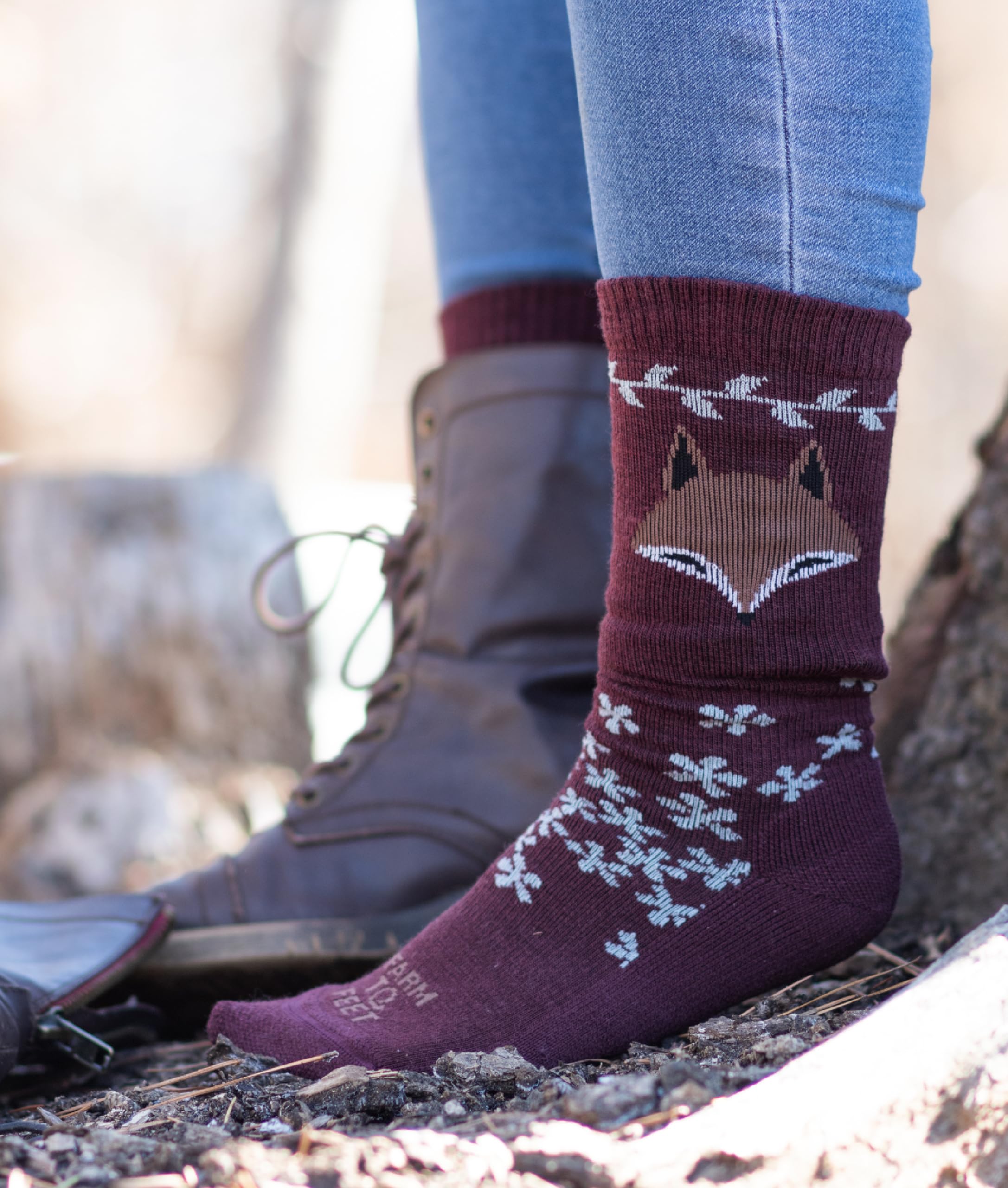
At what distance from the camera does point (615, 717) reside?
2.60 ft

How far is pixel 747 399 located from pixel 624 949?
0.39 m

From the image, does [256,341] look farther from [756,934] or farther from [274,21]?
[274,21]

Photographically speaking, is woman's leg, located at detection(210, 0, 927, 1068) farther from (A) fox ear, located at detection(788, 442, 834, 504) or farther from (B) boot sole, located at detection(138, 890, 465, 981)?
(B) boot sole, located at detection(138, 890, 465, 981)

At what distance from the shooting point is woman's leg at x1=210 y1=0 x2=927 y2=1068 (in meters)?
0.69

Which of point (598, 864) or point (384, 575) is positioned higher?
point (384, 575)

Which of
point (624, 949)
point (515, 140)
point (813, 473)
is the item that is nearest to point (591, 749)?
point (624, 949)

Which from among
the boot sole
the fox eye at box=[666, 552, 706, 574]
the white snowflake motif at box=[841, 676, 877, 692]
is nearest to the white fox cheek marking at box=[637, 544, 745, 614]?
the fox eye at box=[666, 552, 706, 574]

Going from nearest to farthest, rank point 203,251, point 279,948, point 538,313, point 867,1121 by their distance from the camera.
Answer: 1. point 867,1121
2. point 279,948
3. point 538,313
4. point 203,251

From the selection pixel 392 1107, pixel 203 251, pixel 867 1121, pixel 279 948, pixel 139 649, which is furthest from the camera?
pixel 203 251

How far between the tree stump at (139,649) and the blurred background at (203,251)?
9.83 ft

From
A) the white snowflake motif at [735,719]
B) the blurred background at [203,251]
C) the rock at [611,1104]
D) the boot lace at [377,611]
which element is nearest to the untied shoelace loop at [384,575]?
the boot lace at [377,611]

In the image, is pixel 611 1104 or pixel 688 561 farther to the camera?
pixel 688 561

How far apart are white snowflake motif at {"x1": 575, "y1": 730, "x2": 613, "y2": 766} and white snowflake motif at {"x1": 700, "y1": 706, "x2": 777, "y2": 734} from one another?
3.2 inches

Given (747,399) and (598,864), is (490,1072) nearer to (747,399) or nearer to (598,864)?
(598,864)
